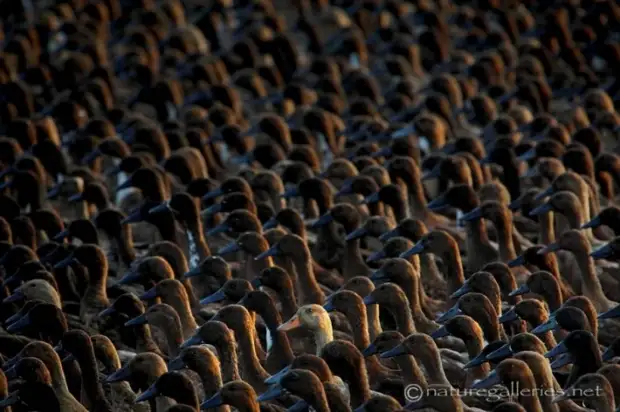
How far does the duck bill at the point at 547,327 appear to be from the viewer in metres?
16.4

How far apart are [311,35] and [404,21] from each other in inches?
57.1

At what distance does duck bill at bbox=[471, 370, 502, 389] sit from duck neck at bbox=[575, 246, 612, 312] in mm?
2927

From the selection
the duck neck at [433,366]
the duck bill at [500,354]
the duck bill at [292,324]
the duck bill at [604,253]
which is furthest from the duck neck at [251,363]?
the duck bill at [604,253]

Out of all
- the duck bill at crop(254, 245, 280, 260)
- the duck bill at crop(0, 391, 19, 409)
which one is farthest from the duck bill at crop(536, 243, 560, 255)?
the duck bill at crop(0, 391, 19, 409)

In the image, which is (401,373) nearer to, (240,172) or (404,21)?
(240,172)

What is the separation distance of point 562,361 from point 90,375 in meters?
3.66

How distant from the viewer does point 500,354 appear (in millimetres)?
15883

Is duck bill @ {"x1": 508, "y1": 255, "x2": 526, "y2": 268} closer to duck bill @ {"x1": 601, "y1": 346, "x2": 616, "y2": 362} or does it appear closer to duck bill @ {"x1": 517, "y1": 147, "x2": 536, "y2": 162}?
duck bill @ {"x1": 601, "y1": 346, "x2": 616, "y2": 362}

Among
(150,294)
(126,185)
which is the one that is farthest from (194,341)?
Answer: (126,185)

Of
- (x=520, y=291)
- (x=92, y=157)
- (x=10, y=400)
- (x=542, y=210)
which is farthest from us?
(x=92, y=157)

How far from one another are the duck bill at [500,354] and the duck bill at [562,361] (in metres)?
0.35

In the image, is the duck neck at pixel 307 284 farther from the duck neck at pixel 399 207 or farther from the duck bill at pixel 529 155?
the duck bill at pixel 529 155

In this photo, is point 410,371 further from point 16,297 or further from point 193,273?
point 16,297

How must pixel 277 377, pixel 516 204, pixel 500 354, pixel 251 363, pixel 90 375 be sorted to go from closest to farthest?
pixel 277 377 → pixel 500 354 → pixel 90 375 → pixel 251 363 → pixel 516 204
